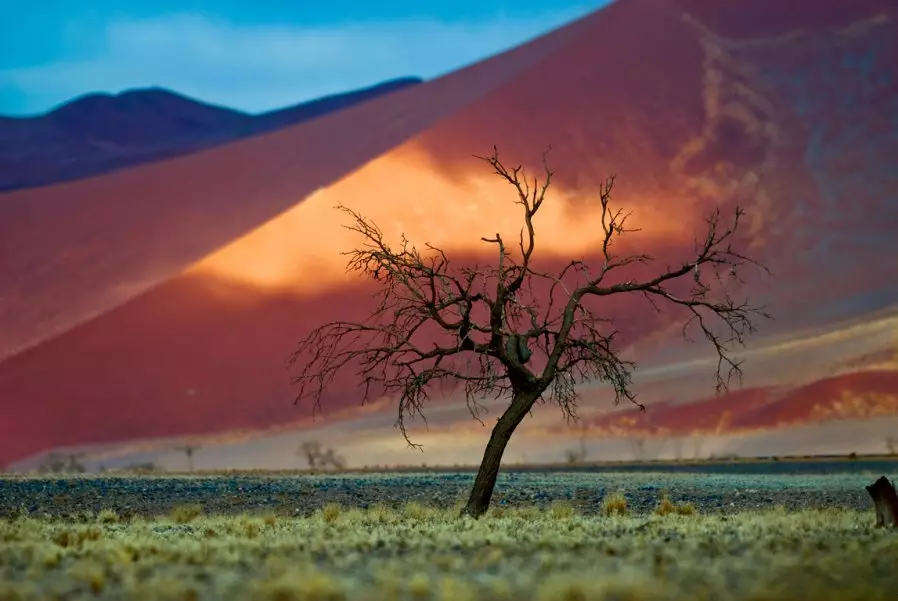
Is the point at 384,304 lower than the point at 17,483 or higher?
higher

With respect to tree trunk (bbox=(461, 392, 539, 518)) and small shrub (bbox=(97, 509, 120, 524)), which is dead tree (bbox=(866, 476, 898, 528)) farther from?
small shrub (bbox=(97, 509, 120, 524))

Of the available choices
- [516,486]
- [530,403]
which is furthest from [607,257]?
[516,486]

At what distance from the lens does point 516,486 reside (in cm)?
3034

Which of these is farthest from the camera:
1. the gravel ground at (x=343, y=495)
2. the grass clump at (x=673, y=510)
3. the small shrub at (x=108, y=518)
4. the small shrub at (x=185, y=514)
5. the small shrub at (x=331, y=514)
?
the gravel ground at (x=343, y=495)

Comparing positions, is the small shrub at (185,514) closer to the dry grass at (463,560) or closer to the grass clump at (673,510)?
the dry grass at (463,560)

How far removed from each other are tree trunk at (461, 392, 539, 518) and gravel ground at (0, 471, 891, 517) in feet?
11.4

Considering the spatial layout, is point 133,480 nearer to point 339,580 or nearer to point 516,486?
point 516,486

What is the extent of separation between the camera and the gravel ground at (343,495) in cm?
2286

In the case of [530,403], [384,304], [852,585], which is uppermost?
[384,304]

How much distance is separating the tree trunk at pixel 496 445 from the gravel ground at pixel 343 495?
136 inches

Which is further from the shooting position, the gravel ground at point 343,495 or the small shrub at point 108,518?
the gravel ground at point 343,495

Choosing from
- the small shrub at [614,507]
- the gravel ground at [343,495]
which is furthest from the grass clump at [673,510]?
the gravel ground at [343,495]

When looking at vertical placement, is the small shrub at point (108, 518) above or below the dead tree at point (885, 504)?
below

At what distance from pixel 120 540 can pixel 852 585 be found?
853cm
